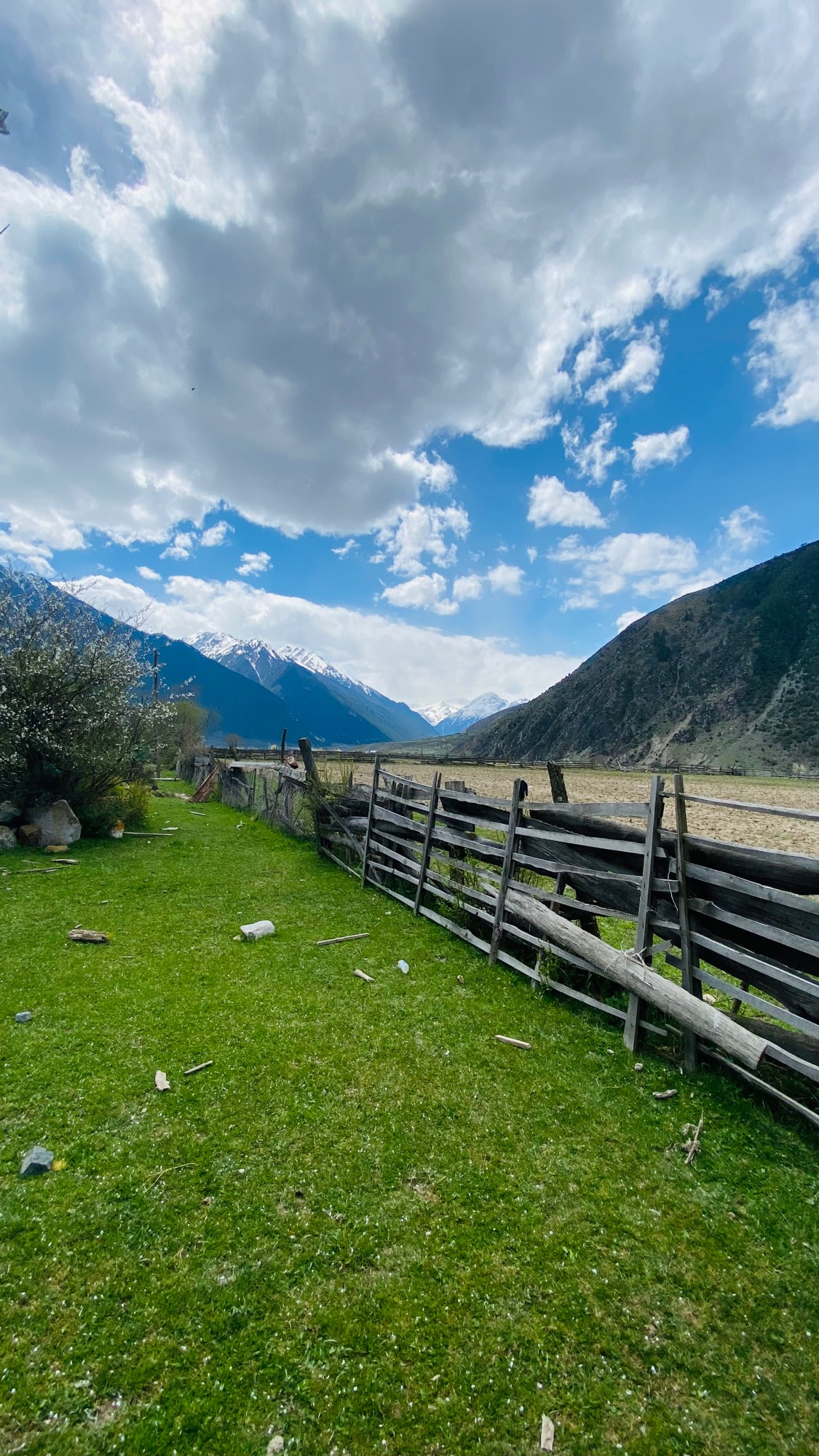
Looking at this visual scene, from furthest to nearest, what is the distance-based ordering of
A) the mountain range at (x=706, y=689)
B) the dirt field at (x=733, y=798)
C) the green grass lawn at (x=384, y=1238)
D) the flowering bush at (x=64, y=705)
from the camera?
the mountain range at (x=706, y=689), the dirt field at (x=733, y=798), the flowering bush at (x=64, y=705), the green grass lawn at (x=384, y=1238)

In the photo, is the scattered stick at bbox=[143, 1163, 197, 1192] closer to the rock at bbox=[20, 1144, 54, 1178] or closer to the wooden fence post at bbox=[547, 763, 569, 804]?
the rock at bbox=[20, 1144, 54, 1178]

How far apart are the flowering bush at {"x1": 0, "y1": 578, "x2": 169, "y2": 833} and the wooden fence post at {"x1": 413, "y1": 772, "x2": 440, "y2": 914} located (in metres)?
10.3

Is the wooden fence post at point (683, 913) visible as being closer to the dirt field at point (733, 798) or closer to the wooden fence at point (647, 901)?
the wooden fence at point (647, 901)

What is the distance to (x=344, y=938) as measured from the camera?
8531mm

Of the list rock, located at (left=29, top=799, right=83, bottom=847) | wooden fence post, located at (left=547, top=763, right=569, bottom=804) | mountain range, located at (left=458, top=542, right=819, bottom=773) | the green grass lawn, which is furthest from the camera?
mountain range, located at (left=458, top=542, right=819, bottom=773)

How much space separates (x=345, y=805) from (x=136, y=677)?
26.9 feet

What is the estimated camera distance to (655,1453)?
2391 mm

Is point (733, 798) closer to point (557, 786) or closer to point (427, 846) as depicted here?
point (427, 846)

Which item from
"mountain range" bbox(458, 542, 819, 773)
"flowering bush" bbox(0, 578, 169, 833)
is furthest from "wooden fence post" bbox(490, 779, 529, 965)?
"mountain range" bbox(458, 542, 819, 773)

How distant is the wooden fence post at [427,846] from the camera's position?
31.2 ft

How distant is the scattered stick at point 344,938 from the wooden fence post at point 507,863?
217cm

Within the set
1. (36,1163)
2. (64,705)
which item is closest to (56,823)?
(64,705)

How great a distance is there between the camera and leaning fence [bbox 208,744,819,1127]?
468 centimetres

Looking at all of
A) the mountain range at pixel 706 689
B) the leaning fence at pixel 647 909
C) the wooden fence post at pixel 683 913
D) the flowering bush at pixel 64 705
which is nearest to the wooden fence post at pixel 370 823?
the leaning fence at pixel 647 909
